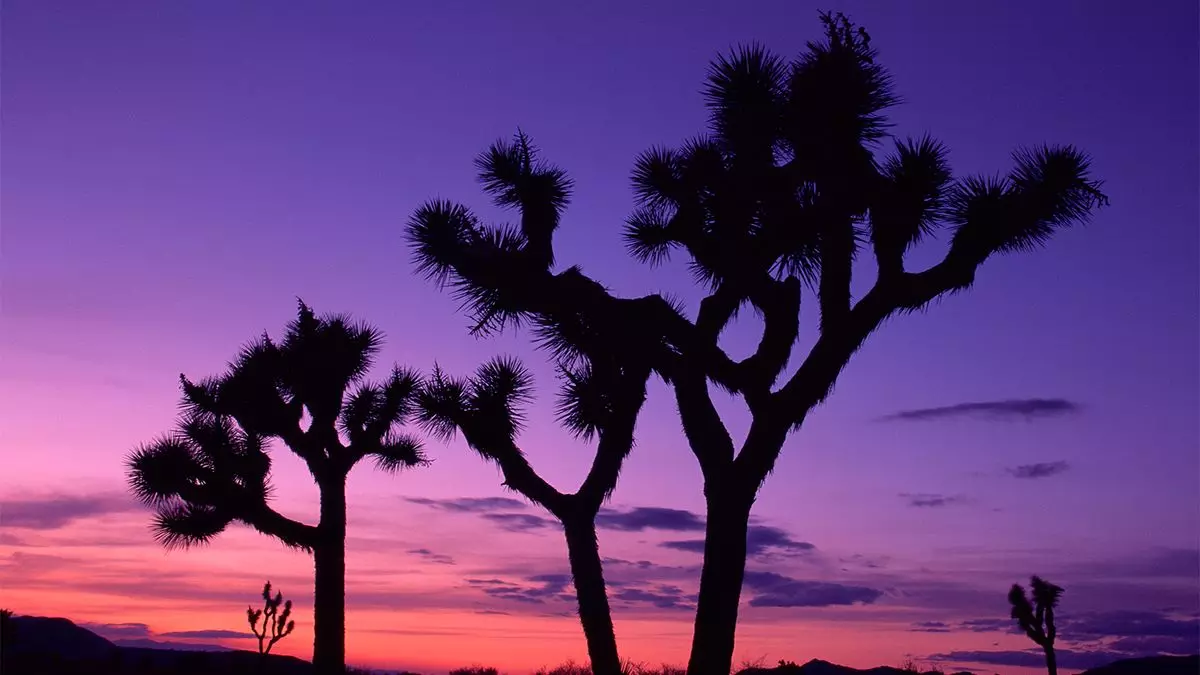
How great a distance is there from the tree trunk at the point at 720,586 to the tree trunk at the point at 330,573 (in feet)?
24.4

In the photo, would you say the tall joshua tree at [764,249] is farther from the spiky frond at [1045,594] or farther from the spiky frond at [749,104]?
the spiky frond at [1045,594]

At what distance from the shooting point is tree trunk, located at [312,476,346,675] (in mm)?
15492

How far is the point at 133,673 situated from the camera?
17.6 metres

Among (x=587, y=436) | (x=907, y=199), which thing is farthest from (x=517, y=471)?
(x=907, y=199)

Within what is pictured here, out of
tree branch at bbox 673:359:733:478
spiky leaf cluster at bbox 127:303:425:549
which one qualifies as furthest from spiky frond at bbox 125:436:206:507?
tree branch at bbox 673:359:733:478

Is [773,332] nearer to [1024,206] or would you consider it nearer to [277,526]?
[1024,206]

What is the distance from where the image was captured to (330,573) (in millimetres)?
15734

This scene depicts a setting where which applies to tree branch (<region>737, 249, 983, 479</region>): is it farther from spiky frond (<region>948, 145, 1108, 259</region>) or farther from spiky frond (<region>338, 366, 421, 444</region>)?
spiky frond (<region>338, 366, 421, 444</region>)

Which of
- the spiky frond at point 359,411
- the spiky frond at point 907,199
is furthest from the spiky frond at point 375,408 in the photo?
the spiky frond at point 907,199

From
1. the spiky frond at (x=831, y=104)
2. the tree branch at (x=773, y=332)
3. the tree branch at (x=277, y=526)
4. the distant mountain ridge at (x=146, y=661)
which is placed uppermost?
the spiky frond at (x=831, y=104)

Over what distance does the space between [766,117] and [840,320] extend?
7.15 ft

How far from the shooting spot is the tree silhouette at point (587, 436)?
1176 centimetres

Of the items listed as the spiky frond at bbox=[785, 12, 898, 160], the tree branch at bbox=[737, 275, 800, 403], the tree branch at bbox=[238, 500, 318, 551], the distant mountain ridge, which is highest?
the spiky frond at bbox=[785, 12, 898, 160]

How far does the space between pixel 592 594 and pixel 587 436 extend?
5.79ft
